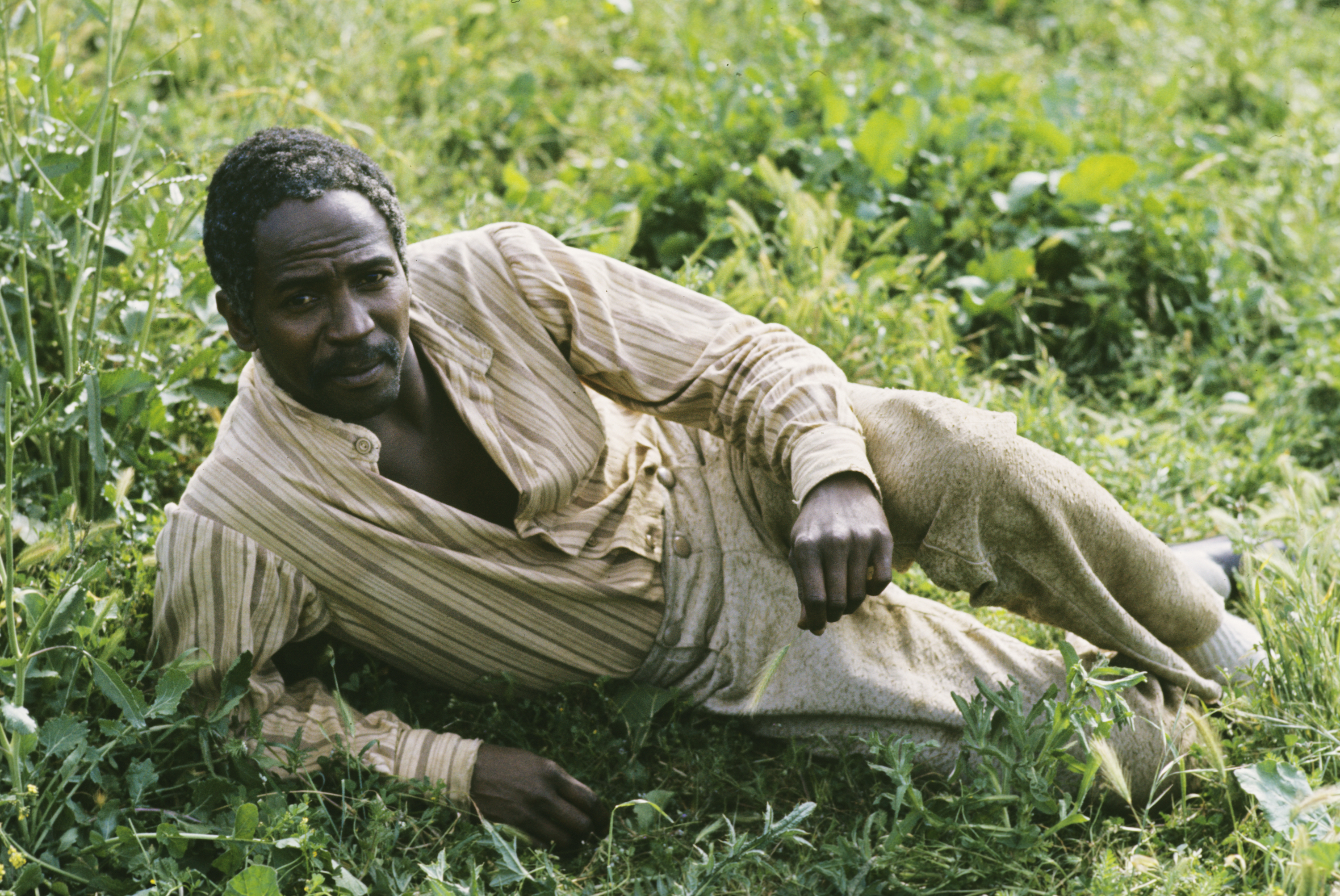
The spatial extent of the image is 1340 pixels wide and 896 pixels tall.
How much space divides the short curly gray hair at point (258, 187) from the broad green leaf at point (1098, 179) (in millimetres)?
2779

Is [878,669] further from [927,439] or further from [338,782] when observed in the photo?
[338,782]

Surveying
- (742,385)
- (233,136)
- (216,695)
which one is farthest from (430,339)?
(233,136)

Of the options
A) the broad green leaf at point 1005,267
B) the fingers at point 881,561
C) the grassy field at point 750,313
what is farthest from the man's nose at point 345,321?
the broad green leaf at point 1005,267

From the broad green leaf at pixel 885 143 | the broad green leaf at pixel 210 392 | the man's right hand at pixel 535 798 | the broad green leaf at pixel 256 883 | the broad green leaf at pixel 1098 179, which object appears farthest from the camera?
the broad green leaf at pixel 885 143

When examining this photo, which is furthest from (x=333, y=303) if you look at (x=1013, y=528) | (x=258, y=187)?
(x=1013, y=528)

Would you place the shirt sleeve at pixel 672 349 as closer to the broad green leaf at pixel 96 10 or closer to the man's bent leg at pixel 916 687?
the man's bent leg at pixel 916 687

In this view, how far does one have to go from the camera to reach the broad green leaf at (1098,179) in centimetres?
435

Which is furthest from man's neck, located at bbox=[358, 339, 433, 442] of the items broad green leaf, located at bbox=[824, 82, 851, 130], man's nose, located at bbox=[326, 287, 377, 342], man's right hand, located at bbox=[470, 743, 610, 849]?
broad green leaf, located at bbox=[824, 82, 851, 130]

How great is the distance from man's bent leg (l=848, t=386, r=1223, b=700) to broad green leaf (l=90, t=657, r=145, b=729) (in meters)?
1.47

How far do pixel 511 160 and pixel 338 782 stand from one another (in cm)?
310

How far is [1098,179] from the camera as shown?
4379 millimetres

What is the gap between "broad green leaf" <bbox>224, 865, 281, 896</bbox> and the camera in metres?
2.17

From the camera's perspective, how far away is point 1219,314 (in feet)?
14.1

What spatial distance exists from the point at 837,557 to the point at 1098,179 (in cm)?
268
